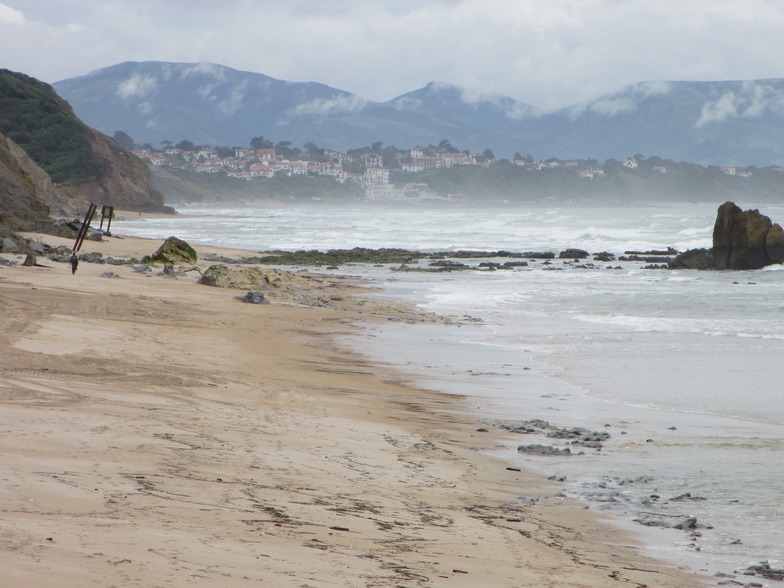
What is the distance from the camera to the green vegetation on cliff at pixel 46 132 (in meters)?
80.4

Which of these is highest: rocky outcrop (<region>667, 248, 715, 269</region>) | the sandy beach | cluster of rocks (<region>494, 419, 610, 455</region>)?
rocky outcrop (<region>667, 248, 715, 269</region>)

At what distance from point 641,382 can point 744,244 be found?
2317cm

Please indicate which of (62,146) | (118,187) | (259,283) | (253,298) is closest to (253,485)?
(253,298)

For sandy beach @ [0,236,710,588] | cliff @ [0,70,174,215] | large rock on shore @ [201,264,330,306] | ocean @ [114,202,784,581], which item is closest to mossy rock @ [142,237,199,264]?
large rock on shore @ [201,264,330,306]

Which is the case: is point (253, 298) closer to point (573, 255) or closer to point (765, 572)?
point (765, 572)

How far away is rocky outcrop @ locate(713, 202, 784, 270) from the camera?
3088 centimetres

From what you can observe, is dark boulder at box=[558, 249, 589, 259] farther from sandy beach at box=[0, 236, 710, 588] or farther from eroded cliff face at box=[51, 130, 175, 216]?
eroded cliff face at box=[51, 130, 175, 216]

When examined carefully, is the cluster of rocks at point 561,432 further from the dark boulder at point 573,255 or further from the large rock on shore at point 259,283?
the dark boulder at point 573,255

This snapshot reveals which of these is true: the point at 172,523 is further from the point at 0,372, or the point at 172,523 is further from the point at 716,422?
the point at 716,422

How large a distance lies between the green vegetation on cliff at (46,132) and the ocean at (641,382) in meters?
64.1

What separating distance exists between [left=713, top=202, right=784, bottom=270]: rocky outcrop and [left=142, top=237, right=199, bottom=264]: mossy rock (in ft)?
63.5

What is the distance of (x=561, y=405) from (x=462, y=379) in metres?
1.62

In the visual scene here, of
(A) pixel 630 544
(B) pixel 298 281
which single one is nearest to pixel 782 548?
(A) pixel 630 544

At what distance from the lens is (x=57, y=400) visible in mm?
6242
